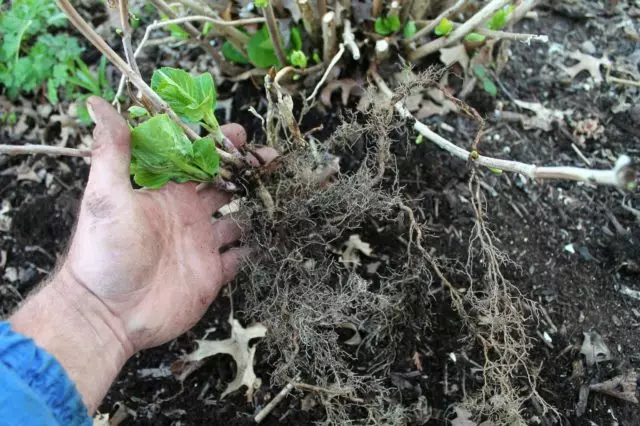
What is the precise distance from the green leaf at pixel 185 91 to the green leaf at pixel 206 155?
0.08 m

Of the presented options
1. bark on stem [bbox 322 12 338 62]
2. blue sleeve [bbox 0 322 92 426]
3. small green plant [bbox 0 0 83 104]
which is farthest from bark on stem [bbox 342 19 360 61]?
blue sleeve [bbox 0 322 92 426]

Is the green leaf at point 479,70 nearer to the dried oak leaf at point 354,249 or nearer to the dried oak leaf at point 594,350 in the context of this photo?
the dried oak leaf at point 354,249

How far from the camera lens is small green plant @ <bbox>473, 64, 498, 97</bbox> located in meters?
2.15

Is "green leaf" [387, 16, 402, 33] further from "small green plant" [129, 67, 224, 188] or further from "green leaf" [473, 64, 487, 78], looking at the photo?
"small green plant" [129, 67, 224, 188]

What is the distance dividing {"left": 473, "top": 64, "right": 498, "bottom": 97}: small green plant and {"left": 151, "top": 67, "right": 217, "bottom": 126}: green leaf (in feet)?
3.79

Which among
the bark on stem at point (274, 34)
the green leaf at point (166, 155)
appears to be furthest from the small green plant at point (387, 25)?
the green leaf at point (166, 155)

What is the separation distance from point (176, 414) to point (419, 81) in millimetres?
1261

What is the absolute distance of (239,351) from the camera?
1.80m

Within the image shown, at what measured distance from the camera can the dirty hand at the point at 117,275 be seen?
4.47ft

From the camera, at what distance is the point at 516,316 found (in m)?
1.49

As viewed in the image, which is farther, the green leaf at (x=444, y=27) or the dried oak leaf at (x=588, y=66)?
the dried oak leaf at (x=588, y=66)

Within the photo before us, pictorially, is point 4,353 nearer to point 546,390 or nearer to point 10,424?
point 10,424

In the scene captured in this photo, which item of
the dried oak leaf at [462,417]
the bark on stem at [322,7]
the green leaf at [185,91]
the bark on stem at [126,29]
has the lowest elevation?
the dried oak leaf at [462,417]

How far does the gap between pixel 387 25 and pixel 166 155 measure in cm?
96
